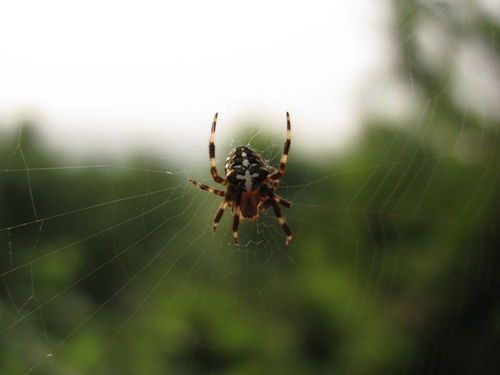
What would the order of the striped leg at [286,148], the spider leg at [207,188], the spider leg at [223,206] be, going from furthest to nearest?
the spider leg at [223,206]
the striped leg at [286,148]
the spider leg at [207,188]

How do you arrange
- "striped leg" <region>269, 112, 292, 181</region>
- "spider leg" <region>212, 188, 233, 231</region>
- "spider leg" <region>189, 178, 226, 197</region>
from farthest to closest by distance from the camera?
"spider leg" <region>212, 188, 233, 231</region> < "striped leg" <region>269, 112, 292, 181</region> < "spider leg" <region>189, 178, 226, 197</region>

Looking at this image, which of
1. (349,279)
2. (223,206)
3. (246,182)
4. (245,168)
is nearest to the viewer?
(245,168)

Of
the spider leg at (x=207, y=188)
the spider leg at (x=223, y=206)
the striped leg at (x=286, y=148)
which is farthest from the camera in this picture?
the spider leg at (x=223, y=206)

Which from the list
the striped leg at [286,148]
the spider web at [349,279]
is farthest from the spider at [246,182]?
the spider web at [349,279]

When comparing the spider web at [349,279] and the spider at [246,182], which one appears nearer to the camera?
the spider at [246,182]

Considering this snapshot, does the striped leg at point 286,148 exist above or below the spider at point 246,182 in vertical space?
above

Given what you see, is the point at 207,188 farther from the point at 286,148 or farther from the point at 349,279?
the point at 349,279

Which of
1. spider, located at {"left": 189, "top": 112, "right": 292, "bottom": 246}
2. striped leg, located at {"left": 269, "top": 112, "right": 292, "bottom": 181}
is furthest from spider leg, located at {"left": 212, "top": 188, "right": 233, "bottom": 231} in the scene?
striped leg, located at {"left": 269, "top": 112, "right": 292, "bottom": 181}

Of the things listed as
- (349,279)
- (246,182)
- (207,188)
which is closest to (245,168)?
(246,182)

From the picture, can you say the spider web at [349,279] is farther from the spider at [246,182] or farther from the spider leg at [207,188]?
the spider at [246,182]

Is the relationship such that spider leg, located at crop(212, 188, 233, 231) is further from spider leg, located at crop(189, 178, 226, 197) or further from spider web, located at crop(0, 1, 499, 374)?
spider web, located at crop(0, 1, 499, 374)
